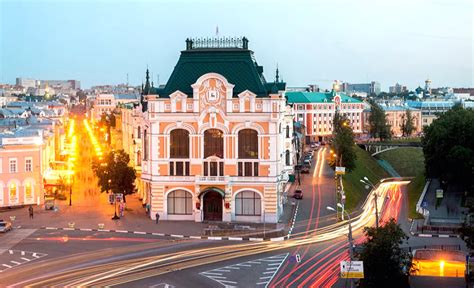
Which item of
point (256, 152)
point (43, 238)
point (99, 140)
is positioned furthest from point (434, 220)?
point (99, 140)

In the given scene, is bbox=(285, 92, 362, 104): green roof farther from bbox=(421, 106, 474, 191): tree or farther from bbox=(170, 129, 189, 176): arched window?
bbox=(170, 129, 189, 176): arched window

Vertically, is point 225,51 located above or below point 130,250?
above

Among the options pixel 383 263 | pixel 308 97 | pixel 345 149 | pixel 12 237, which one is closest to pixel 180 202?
pixel 12 237

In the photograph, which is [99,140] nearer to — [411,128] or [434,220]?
[411,128]

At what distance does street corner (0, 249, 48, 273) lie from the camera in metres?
46.3

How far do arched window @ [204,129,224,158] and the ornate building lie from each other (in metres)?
0.09

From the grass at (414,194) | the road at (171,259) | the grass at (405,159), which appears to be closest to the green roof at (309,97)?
the grass at (405,159)

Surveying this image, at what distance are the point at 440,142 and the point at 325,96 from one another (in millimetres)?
86553

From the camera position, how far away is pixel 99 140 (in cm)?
14612

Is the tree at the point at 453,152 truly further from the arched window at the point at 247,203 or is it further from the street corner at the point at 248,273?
the street corner at the point at 248,273

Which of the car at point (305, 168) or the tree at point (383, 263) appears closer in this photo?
Result: the tree at point (383, 263)

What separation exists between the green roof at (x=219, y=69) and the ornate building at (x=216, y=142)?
93 millimetres

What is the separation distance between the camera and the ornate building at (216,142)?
205 feet

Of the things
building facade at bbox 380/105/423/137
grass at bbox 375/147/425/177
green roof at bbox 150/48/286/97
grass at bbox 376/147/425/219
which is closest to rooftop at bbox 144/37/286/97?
green roof at bbox 150/48/286/97
